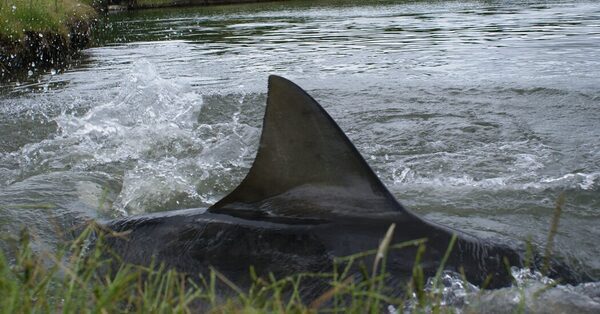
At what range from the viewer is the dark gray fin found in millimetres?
2336

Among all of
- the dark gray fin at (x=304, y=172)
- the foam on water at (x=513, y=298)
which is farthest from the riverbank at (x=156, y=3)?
the foam on water at (x=513, y=298)

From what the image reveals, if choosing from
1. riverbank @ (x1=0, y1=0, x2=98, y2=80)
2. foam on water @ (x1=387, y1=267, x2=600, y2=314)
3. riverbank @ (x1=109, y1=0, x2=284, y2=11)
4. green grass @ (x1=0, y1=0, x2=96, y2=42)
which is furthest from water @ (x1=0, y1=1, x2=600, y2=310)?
riverbank @ (x1=109, y1=0, x2=284, y2=11)

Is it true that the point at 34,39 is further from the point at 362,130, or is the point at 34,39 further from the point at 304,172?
the point at 304,172

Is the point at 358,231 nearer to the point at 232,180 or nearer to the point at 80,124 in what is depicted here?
the point at 232,180

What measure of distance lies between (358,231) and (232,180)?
7.78 ft

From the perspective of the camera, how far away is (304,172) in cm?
242

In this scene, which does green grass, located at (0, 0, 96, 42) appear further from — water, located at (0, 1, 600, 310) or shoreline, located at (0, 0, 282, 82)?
water, located at (0, 1, 600, 310)

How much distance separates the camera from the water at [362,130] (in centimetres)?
374

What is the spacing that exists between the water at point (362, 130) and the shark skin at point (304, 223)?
1.62 ft

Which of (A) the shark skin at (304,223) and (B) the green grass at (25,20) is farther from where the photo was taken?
(B) the green grass at (25,20)

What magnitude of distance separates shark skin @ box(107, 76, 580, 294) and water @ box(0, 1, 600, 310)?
0.49 m

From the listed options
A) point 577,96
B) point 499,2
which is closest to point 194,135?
point 577,96

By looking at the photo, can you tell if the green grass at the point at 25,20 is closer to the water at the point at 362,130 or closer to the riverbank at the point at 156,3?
the water at the point at 362,130

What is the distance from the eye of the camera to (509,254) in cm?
240
